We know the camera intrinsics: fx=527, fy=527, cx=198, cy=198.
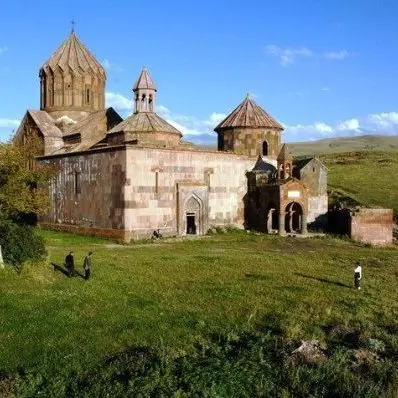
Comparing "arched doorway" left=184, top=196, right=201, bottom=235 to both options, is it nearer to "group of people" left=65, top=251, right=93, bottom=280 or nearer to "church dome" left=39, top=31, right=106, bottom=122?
"church dome" left=39, top=31, right=106, bottom=122

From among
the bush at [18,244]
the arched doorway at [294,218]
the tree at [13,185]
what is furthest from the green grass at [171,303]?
the arched doorway at [294,218]

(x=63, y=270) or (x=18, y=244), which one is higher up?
(x=18, y=244)

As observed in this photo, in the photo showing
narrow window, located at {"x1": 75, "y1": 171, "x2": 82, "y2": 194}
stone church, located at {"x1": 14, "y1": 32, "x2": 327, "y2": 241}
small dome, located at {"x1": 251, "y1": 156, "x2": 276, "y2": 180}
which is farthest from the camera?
small dome, located at {"x1": 251, "y1": 156, "x2": 276, "y2": 180}

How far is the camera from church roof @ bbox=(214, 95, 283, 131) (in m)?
34.5

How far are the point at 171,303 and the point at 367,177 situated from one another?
3602cm

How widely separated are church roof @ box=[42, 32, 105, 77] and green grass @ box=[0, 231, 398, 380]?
18018 millimetres

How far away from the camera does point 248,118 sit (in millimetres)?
34656

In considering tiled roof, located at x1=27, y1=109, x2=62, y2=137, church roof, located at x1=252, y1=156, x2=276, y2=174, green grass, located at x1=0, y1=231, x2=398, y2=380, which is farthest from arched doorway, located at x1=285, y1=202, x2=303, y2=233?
tiled roof, located at x1=27, y1=109, x2=62, y2=137

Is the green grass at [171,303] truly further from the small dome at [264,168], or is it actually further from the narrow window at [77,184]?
the small dome at [264,168]

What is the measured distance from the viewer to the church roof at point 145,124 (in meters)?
29.3

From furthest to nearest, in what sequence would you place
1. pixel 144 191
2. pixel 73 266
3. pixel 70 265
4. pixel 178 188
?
pixel 178 188 → pixel 144 191 → pixel 73 266 → pixel 70 265

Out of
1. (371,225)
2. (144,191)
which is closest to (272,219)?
(371,225)

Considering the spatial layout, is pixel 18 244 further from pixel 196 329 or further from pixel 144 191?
pixel 144 191

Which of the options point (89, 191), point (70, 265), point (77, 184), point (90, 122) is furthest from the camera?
point (90, 122)
